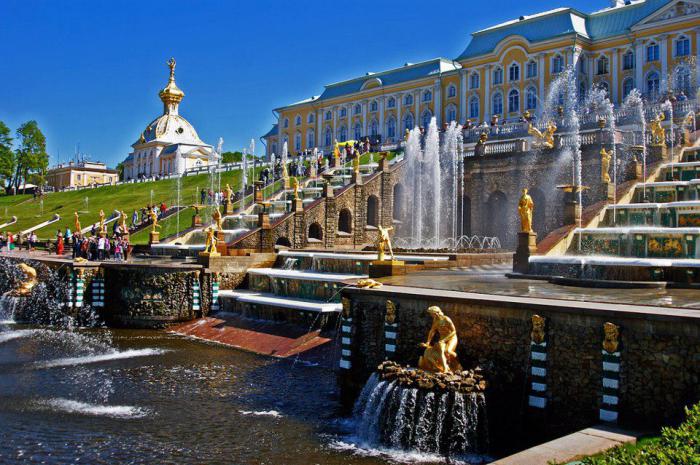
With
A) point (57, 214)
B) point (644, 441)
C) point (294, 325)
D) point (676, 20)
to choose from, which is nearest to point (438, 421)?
point (644, 441)

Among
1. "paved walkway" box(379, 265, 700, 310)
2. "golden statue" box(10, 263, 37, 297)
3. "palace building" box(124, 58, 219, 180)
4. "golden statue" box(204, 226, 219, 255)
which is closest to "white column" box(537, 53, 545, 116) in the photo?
"golden statue" box(204, 226, 219, 255)

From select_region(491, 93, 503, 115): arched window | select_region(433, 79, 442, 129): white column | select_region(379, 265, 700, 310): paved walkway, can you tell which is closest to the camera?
select_region(379, 265, 700, 310): paved walkway

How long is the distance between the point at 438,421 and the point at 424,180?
27.9 metres

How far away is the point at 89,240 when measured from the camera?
31.2 metres

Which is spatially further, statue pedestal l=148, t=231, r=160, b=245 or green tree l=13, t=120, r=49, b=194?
green tree l=13, t=120, r=49, b=194

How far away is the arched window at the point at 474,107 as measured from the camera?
59106mm

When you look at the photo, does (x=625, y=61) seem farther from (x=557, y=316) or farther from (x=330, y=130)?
(x=557, y=316)

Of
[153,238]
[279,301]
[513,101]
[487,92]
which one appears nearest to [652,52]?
[513,101]

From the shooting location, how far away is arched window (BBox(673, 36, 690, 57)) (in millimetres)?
47062

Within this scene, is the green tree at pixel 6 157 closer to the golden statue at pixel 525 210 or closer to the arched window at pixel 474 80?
the arched window at pixel 474 80

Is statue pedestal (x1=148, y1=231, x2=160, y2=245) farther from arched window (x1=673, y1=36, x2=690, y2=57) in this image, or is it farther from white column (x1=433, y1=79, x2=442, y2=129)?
arched window (x1=673, y1=36, x2=690, y2=57)

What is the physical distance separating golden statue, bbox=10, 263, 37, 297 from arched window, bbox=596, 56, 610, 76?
4335 cm

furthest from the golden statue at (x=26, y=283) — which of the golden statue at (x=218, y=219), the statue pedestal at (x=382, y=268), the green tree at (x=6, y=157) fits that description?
the green tree at (x=6, y=157)

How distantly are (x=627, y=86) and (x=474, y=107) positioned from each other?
1310 cm
